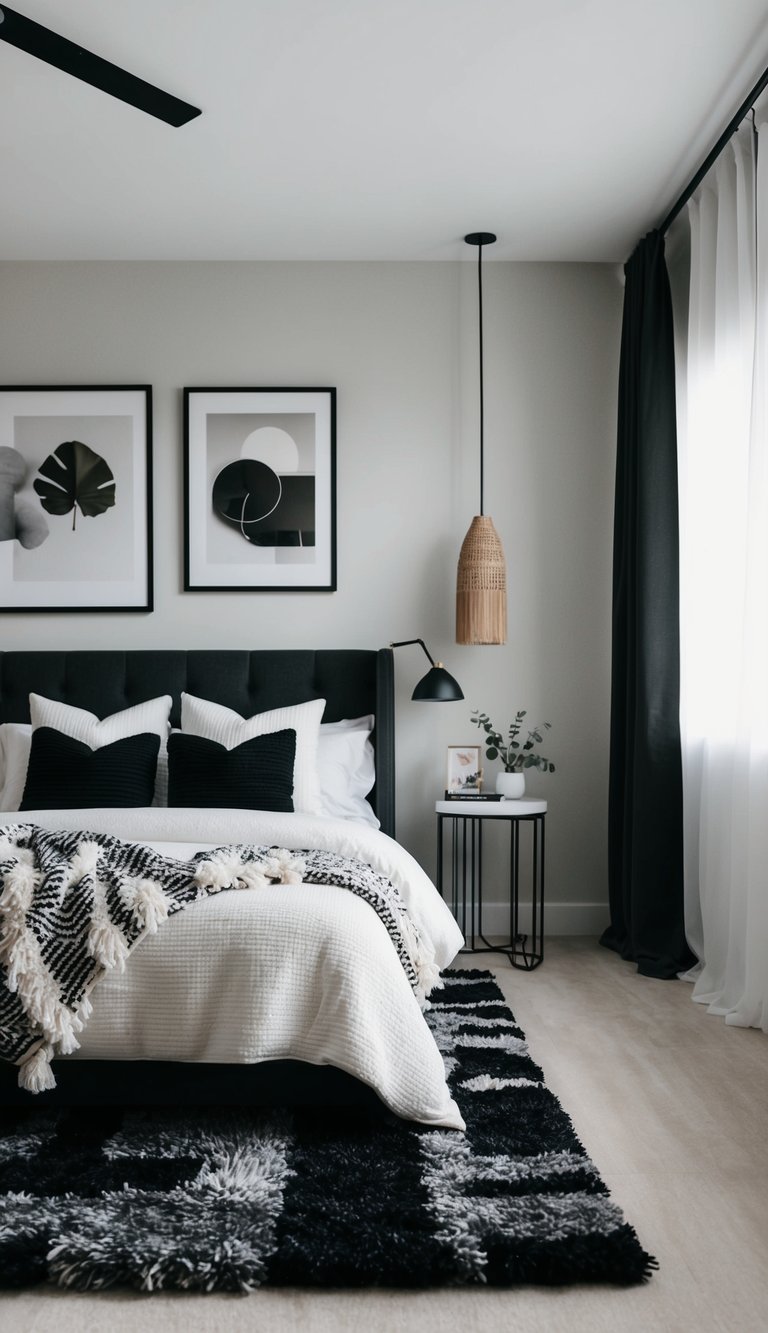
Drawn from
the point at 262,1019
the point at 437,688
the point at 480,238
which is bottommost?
the point at 262,1019

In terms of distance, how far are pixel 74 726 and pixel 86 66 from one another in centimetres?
220

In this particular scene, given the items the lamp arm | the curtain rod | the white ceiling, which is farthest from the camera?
the lamp arm

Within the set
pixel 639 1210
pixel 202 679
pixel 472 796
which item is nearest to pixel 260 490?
pixel 202 679

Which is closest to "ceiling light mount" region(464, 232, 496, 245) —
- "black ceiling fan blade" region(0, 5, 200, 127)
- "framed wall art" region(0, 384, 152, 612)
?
"framed wall art" region(0, 384, 152, 612)

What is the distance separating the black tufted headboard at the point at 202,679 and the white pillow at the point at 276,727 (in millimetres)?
220

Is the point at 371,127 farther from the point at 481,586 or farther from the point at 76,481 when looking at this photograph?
the point at 76,481

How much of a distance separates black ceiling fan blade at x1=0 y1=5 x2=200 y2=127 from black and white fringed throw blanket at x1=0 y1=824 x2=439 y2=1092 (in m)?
1.90

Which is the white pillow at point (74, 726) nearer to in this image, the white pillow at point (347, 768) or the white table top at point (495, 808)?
the white pillow at point (347, 768)

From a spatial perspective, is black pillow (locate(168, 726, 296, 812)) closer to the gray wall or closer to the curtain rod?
the gray wall

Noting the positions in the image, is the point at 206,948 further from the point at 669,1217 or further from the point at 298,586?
the point at 298,586

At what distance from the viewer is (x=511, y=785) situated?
4.25 m

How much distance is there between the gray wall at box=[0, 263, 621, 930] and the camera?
14.9ft

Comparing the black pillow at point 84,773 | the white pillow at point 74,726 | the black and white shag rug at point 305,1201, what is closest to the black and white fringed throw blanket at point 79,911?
the black and white shag rug at point 305,1201

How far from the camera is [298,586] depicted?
14.8 ft
